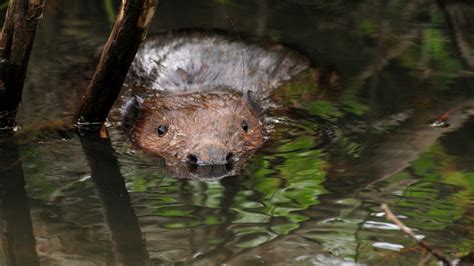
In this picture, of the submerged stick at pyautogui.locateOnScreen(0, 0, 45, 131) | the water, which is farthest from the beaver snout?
the submerged stick at pyautogui.locateOnScreen(0, 0, 45, 131)

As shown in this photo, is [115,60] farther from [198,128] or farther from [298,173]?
[298,173]

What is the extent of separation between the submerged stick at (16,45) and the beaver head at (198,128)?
2.78 ft

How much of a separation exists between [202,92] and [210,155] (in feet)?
4.08

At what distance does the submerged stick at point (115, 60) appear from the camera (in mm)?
4535

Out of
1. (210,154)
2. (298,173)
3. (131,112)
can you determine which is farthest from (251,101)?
(298,173)

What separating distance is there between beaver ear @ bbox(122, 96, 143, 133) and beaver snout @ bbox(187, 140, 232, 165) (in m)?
0.87

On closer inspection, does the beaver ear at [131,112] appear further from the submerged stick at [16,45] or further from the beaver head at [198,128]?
the submerged stick at [16,45]

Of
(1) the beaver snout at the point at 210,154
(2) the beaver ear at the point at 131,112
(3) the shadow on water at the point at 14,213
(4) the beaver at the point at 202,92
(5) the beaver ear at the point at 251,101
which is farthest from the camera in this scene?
(5) the beaver ear at the point at 251,101

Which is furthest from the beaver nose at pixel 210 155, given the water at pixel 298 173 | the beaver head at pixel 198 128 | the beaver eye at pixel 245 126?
the beaver eye at pixel 245 126

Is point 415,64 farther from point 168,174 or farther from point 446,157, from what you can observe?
point 168,174

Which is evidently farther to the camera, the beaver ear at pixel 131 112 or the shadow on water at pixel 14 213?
the beaver ear at pixel 131 112

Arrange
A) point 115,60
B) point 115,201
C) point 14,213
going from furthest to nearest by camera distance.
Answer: point 115,60 → point 115,201 → point 14,213

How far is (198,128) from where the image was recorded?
208 inches

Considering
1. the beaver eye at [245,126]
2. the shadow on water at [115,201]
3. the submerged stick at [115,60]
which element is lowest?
the shadow on water at [115,201]
